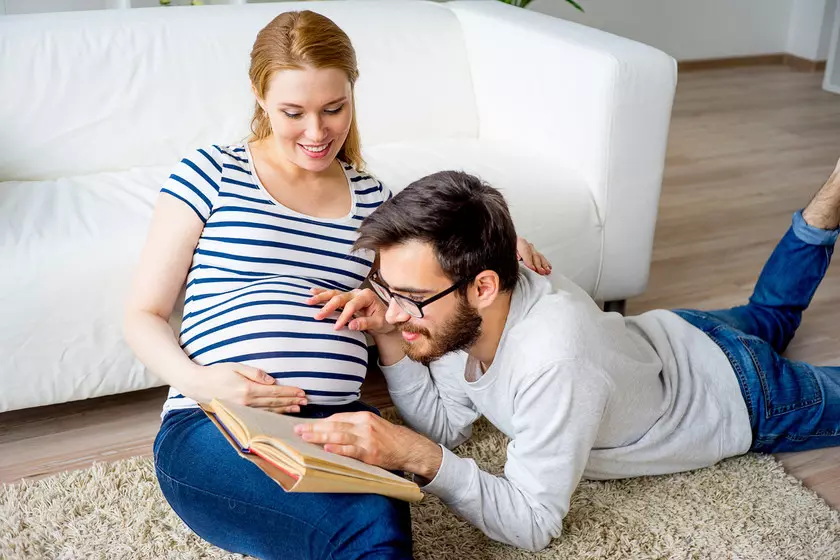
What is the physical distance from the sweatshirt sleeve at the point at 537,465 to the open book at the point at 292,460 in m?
0.14

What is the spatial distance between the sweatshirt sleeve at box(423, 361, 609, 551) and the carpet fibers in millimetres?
137

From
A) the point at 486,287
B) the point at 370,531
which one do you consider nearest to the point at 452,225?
the point at 486,287

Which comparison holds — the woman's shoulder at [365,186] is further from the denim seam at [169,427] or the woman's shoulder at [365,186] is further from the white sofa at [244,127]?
the denim seam at [169,427]

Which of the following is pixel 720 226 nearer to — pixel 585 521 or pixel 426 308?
pixel 585 521

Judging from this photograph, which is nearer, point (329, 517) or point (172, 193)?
point (329, 517)

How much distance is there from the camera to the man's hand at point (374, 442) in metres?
1.35

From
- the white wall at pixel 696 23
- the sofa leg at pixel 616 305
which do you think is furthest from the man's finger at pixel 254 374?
the white wall at pixel 696 23

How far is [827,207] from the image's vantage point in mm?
2049

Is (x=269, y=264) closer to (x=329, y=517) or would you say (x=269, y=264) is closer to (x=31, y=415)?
(x=329, y=517)

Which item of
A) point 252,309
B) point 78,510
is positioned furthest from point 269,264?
point 78,510

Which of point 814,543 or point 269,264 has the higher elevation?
point 269,264

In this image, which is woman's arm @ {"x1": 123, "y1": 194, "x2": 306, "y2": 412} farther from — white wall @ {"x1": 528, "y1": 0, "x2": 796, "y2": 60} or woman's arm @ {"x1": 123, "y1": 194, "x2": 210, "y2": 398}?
white wall @ {"x1": 528, "y1": 0, "x2": 796, "y2": 60}

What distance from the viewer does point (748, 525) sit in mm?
1668

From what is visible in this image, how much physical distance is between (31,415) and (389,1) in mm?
1551
